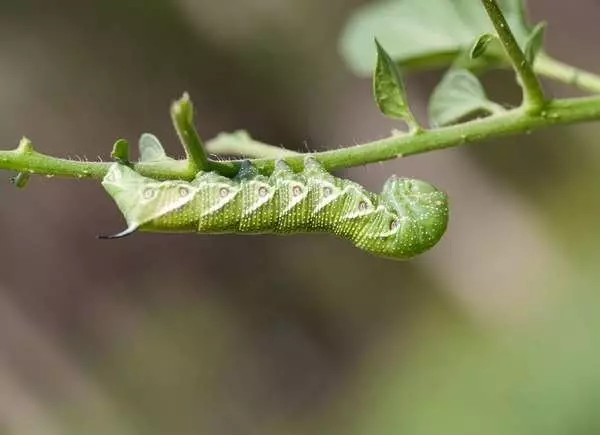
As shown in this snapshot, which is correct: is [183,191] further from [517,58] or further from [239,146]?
[517,58]

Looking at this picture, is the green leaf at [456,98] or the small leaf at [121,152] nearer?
the small leaf at [121,152]

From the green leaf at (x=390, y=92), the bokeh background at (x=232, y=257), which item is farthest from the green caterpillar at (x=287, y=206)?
the bokeh background at (x=232, y=257)

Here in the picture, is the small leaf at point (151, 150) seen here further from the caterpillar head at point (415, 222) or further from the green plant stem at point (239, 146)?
the caterpillar head at point (415, 222)

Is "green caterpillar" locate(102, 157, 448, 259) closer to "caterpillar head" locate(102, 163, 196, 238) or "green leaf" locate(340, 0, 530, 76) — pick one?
"caterpillar head" locate(102, 163, 196, 238)

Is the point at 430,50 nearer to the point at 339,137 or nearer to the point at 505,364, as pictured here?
the point at 505,364

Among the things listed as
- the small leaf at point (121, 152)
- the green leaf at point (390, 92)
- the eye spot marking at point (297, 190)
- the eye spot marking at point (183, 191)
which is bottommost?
the eye spot marking at point (183, 191)

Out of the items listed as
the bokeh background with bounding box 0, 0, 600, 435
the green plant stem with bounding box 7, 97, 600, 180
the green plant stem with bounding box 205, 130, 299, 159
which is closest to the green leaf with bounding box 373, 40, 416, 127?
the green plant stem with bounding box 7, 97, 600, 180

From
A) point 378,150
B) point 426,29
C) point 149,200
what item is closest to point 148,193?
point 149,200
